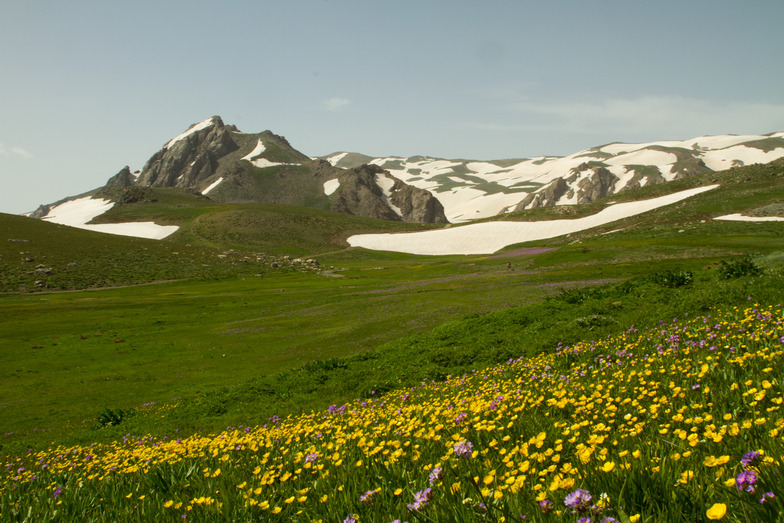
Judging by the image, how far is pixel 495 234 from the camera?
13450cm

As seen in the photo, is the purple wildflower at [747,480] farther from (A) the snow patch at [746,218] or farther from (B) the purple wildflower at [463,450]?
(A) the snow patch at [746,218]

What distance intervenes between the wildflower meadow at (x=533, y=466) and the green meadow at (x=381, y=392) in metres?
0.03

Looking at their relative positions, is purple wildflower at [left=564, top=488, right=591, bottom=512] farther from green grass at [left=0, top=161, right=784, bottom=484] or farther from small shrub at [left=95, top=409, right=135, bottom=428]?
small shrub at [left=95, top=409, right=135, bottom=428]

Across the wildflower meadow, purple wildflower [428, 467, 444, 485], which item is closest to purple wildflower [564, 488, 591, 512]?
the wildflower meadow

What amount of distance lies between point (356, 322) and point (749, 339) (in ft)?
91.0

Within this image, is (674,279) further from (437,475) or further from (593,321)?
(437,475)

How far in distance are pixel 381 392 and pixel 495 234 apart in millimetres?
124480

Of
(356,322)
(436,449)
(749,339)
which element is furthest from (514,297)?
(436,449)

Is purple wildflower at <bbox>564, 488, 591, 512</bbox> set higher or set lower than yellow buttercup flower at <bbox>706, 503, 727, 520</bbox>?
lower

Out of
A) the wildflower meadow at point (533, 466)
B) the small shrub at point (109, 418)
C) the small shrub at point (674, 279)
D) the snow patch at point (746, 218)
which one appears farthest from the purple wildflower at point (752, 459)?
the snow patch at point (746, 218)

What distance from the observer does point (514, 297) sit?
3534cm

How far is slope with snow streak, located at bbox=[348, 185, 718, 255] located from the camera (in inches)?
4902

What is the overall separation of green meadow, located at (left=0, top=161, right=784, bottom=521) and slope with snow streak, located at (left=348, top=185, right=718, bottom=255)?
60.9 meters

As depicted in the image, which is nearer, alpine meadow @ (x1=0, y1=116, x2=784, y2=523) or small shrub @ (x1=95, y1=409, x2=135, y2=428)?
alpine meadow @ (x1=0, y1=116, x2=784, y2=523)
